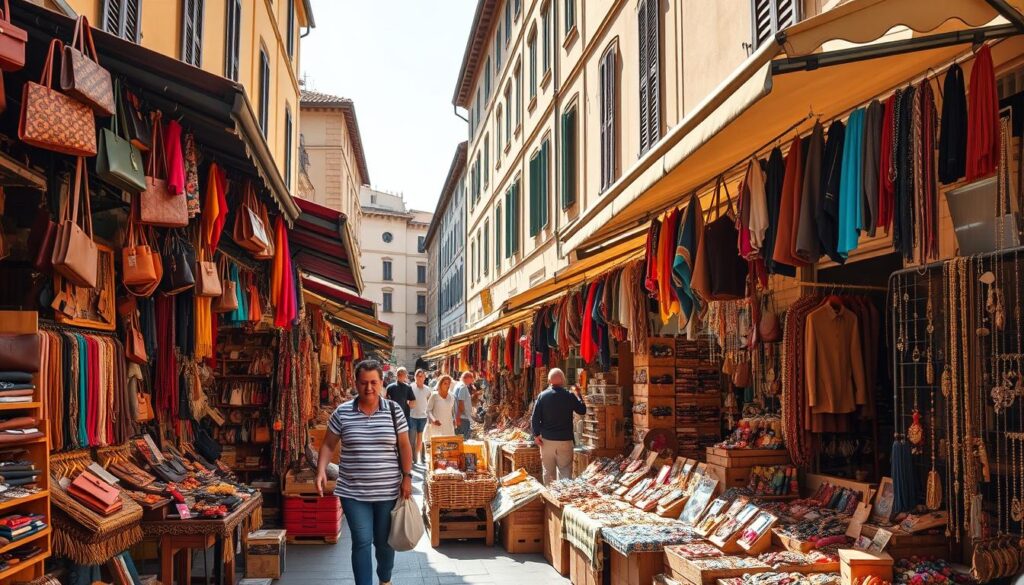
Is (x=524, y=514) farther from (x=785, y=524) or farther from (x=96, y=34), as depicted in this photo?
(x=96, y=34)

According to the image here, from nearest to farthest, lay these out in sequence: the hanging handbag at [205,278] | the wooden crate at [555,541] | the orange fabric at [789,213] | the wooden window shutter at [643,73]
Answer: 1. the orange fabric at [789,213]
2. the hanging handbag at [205,278]
3. the wooden crate at [555,541]
4. the wooden window shutter at [643,73]

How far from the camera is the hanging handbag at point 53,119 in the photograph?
13.2 ft

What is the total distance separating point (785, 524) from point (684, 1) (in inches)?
249

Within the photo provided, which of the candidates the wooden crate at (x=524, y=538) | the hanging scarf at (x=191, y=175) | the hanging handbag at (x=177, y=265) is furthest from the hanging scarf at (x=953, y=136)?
the wooden crate at (x=524, y=538)

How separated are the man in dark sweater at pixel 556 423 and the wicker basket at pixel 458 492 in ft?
4.89

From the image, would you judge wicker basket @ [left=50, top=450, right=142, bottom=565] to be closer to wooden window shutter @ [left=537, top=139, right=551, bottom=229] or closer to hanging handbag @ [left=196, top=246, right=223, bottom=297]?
hanging handbag @ [left=196, top=246, right=223, bottom=297]

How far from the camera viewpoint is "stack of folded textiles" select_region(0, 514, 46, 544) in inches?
167

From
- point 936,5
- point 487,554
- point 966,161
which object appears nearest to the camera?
point 936,5

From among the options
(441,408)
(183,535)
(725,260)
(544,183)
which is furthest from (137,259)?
(544,183)

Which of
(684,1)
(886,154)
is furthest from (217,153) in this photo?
(684,1)

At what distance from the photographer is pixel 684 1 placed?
397 inches

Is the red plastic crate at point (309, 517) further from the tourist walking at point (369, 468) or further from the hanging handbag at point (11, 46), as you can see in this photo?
the hanging handbag at point (11, 46)

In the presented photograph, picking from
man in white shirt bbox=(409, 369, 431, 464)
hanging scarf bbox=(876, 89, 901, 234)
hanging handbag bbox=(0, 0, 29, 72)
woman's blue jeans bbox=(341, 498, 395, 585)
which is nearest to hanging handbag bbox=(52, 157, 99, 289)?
hanging handbag bbox=(0, 0, 29, 72)

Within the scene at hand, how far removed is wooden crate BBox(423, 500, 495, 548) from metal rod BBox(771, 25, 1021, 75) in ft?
23.0
